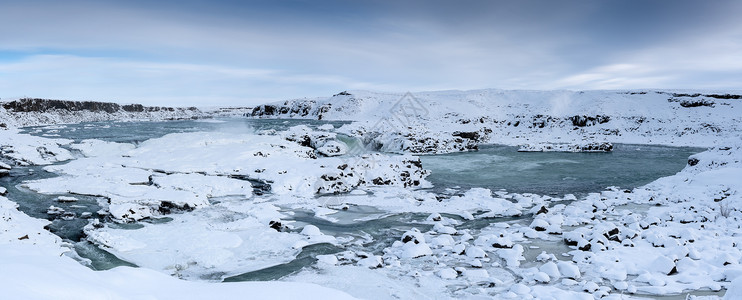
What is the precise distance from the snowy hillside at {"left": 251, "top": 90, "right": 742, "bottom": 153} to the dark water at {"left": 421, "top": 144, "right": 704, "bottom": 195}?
715 cm

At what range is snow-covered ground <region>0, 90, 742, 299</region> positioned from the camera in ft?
25.2

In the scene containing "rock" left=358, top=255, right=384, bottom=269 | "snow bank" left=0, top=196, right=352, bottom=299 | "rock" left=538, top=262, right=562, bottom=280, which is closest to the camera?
"snow bank" left=0, top=196, right=352, bottom=299

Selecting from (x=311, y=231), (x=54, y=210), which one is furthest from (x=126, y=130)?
(x=311, y=231)

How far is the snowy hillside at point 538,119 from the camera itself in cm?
4444

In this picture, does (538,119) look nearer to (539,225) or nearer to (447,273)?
(539,225)

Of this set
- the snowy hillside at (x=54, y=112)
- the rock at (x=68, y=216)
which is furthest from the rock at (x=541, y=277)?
the snowy hillside at (x=54, y=112)

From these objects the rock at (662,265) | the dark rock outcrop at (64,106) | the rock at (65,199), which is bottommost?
the rock at (662,265)

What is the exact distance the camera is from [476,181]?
22.3 metres

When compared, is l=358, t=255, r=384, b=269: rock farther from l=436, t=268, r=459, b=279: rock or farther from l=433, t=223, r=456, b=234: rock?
l=433, t=223, r=456, b=234: rock

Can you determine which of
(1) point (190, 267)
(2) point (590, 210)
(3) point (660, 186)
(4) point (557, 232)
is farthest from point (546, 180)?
(1) point (190, 267)

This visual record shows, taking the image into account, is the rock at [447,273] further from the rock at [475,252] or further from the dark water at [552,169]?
the dark water at [552,169]

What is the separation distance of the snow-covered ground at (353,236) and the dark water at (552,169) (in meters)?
1.77

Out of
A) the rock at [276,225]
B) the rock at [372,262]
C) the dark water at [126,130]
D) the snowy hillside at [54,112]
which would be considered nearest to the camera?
the rock at [372,262]

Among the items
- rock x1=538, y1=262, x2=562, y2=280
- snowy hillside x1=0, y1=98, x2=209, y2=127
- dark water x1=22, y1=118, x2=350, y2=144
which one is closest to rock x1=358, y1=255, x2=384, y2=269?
rock x1=538, y1=262, x2=562, y2=280
